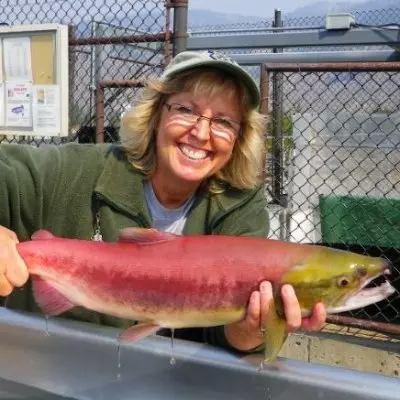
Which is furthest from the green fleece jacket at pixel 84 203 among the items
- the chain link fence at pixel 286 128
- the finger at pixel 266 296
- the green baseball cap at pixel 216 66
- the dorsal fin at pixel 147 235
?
the chain link fence at pixel 286 128

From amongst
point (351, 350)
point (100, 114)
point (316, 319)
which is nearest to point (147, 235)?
point (316, 319)

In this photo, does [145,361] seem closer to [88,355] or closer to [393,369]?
[88,355]

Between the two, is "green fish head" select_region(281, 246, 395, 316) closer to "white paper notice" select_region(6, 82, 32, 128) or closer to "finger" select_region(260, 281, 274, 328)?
"finger" select_region(260, 281, 274, 328)

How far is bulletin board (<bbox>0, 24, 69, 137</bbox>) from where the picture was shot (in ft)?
14.0

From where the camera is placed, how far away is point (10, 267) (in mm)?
1666

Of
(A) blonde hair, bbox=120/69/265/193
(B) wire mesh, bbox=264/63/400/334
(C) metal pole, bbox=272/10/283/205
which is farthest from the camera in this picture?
(C) metal pole, bbox=272/10/283/205

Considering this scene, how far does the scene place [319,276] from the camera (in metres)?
1.54

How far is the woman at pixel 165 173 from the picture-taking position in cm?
215

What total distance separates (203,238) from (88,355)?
419 millimetres

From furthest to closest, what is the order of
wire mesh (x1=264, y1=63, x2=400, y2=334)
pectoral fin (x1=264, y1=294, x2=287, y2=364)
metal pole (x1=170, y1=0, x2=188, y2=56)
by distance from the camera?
wire mesh (x1=264, y1=63, x2=400, y2=334)
metal pole (x1=170, y1=0, x2=188, y2=56)
pectoral fin (x1=264, y1=294, x2=287, y2=364)

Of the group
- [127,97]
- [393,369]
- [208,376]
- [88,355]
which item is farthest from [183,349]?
[127,97]

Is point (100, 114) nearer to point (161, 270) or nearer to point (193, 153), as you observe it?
point (193, 153)

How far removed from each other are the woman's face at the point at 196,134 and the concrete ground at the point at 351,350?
1.98 m

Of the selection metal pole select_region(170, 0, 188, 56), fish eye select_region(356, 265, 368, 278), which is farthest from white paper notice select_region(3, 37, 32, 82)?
fish eye select_region(356, 265, 368, 278)
